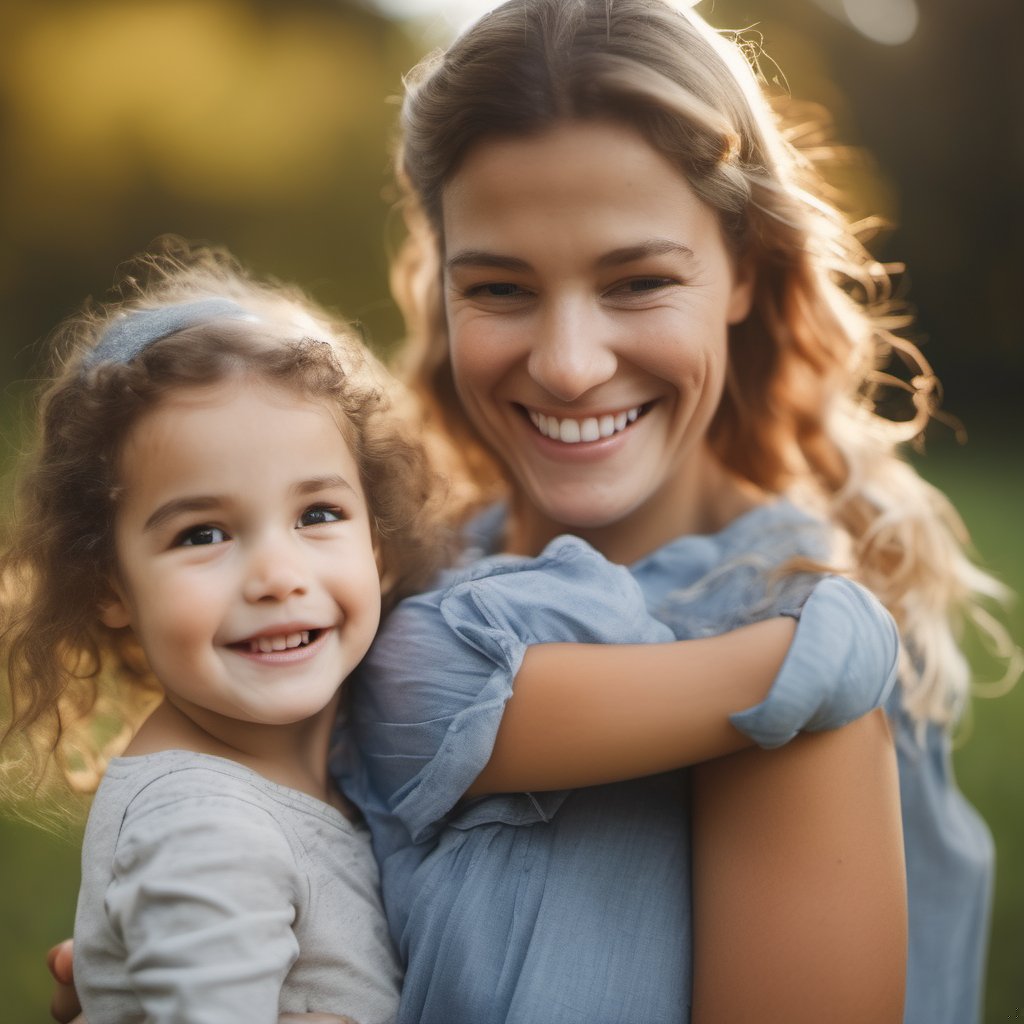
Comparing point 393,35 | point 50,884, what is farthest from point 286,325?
point 393,35

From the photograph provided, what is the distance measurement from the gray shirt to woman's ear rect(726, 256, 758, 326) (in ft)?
4.39

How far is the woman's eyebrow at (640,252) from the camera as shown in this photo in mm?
2211

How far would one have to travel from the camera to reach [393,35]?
15609 mm

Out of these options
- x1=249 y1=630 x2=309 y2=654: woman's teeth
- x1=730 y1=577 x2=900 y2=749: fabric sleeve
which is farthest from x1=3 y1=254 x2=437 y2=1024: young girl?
x1=730 y1=577 x2=900 y2=749: fabric sleeve

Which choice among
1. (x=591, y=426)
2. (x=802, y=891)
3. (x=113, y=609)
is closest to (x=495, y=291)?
(x=591, y=426)

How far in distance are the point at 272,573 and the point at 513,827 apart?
564 millimetres

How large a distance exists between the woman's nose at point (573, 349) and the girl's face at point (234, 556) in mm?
522

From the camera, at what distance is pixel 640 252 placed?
2223mm

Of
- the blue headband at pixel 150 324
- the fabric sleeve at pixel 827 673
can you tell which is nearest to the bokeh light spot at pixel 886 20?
the blue headband at pixel 150 324

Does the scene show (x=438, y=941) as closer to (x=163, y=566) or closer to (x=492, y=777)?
(x=492, y=777)

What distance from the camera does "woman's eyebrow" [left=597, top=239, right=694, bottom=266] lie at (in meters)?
2.21

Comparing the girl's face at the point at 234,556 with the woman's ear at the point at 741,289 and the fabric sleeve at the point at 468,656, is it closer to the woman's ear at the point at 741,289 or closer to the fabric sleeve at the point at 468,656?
the fabric sleeve at the point at 468,656

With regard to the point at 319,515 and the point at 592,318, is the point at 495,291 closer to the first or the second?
the point at 592,318

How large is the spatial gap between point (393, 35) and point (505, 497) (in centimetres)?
1401
